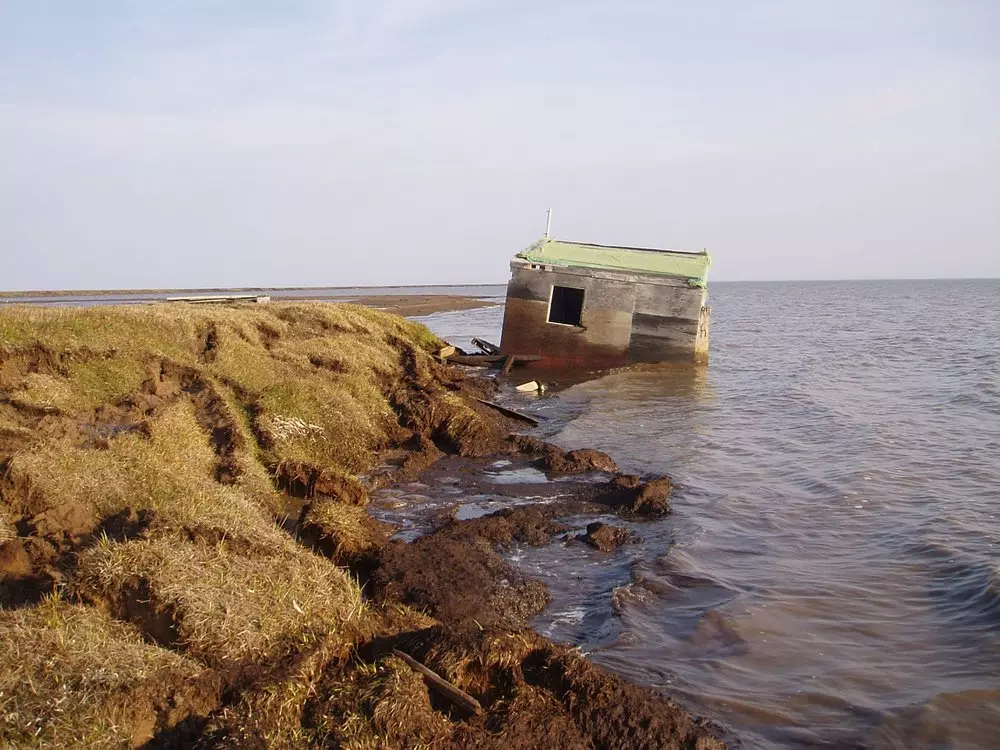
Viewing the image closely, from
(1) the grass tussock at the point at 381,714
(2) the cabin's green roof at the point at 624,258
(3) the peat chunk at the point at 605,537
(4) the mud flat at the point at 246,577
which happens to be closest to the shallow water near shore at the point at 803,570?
(3) the peat chunk at the point at 605,537

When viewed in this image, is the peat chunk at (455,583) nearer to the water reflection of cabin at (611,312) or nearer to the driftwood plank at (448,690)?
the driftwood plank at (448,690)

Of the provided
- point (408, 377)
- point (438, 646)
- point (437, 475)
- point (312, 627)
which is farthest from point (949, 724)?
point (408, 377)

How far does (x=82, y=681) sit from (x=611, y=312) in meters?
21.2

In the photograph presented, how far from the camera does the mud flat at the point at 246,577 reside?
445cm

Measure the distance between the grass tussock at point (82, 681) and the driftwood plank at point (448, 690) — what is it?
1.29 meters

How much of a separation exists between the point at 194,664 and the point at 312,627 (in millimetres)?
811

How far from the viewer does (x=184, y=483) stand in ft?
25.0

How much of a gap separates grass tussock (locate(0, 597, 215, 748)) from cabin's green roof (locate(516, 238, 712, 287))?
21.2 m

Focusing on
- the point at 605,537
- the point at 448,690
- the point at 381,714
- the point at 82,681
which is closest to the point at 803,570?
the point at 605,537

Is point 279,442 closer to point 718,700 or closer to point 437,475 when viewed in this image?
point 437,475

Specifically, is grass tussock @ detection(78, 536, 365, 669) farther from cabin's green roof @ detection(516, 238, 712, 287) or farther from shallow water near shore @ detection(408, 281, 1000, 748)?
cabin's green roof @ detection(516, 238, 712, 287)

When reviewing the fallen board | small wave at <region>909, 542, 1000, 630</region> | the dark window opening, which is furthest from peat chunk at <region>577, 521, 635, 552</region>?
the dark window opening

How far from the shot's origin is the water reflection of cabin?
24.1 m

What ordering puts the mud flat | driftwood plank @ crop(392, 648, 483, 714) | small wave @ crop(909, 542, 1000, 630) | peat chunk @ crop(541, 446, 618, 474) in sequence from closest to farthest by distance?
the mud flat
driftwood plank @ crop(392, 648, 483, 714)
small wave @ crop(909, 542, 1000, 630)
peat chunk @ crop(541, 446, 618, 474)
